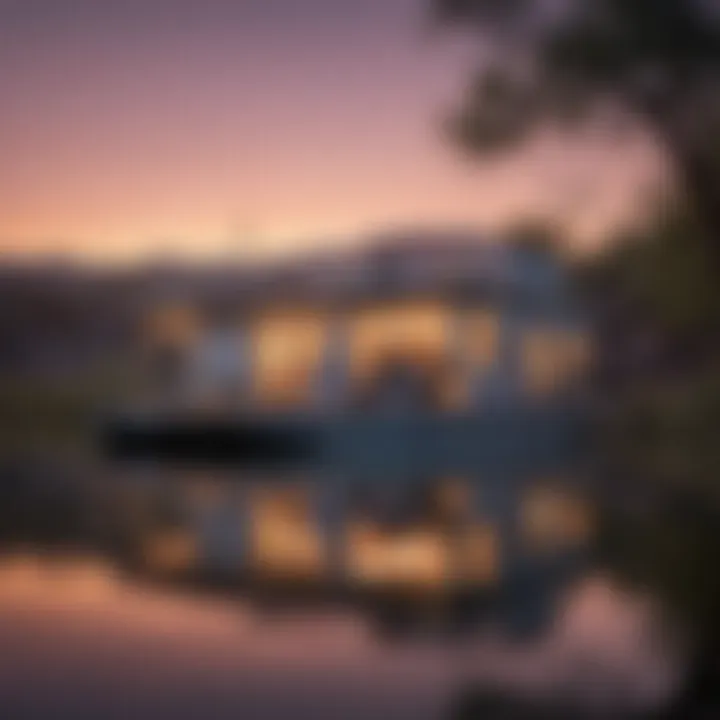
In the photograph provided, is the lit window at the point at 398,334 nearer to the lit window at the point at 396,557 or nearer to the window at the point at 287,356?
the window at the point at 287,356

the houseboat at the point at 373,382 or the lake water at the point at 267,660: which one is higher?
the houseboat at the point at 373,382

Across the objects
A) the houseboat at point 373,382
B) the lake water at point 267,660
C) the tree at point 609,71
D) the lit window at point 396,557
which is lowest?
the lake water at point 267,660

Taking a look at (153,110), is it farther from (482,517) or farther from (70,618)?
(70,618)

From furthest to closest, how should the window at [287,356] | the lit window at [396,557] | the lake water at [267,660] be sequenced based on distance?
the window at [287,356], the lit window at [396,557], the lake water at [267,660]

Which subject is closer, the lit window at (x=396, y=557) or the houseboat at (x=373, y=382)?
the lit window at (x=396, y=557)

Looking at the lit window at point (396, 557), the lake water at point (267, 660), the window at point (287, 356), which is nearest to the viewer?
the lake water at point (267, 660)

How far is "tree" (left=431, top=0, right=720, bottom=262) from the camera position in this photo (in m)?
1.78

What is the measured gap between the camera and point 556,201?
5.88ft

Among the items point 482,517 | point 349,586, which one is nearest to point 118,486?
point 482,517

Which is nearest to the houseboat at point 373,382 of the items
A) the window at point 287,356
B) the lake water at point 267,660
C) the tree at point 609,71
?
the window at point 287,356

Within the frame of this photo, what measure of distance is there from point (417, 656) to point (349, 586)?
0.76 ft

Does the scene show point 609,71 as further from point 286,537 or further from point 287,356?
point 286,537

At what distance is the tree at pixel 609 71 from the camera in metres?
1.78

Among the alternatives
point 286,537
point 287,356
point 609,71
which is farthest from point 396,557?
point 609,71
